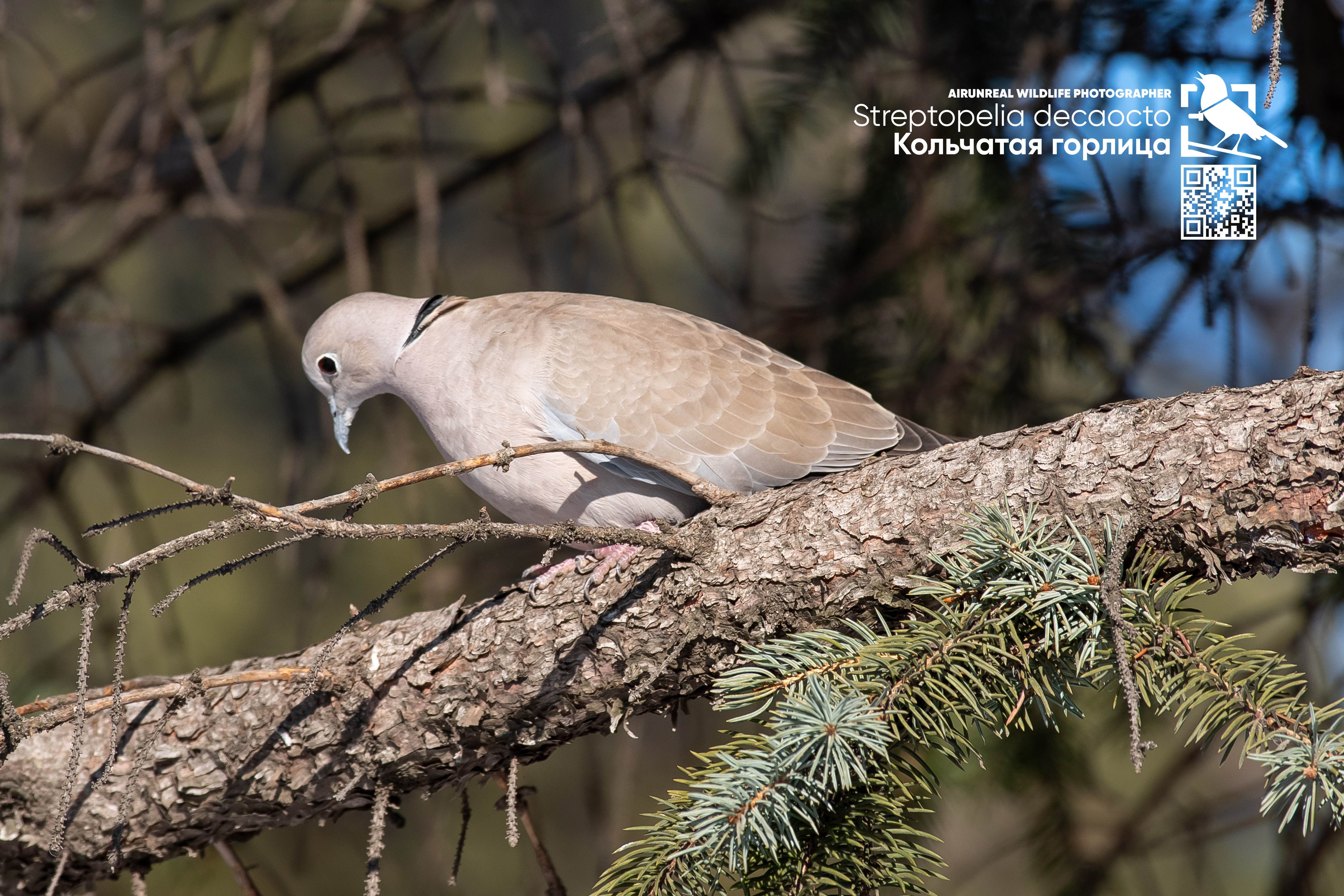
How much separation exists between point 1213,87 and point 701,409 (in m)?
1.65

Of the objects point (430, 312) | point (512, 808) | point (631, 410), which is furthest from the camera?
point (430, 312)

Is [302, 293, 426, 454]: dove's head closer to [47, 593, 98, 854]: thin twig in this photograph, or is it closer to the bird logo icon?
[47, 593, 98, 854]: thin twig

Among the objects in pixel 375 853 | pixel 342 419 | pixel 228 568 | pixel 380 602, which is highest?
pixel 228 568

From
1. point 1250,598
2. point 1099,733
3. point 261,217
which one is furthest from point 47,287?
point 1250,598

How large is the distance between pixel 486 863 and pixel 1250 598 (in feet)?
12.9

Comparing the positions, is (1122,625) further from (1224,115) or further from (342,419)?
(342,419)

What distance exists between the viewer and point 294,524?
1361mm

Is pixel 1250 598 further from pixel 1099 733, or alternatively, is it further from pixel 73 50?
pixel 73 50

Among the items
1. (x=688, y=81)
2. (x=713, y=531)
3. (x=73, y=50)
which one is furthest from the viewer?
(x=688, y=81)

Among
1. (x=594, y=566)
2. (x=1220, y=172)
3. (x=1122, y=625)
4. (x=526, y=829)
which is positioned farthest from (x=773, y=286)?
(x=1122, y=625)

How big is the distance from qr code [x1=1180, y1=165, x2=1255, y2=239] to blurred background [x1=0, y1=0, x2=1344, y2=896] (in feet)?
0.13

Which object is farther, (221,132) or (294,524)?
(221,132)

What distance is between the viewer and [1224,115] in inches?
99.5

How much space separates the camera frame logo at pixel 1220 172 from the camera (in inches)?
98.5
